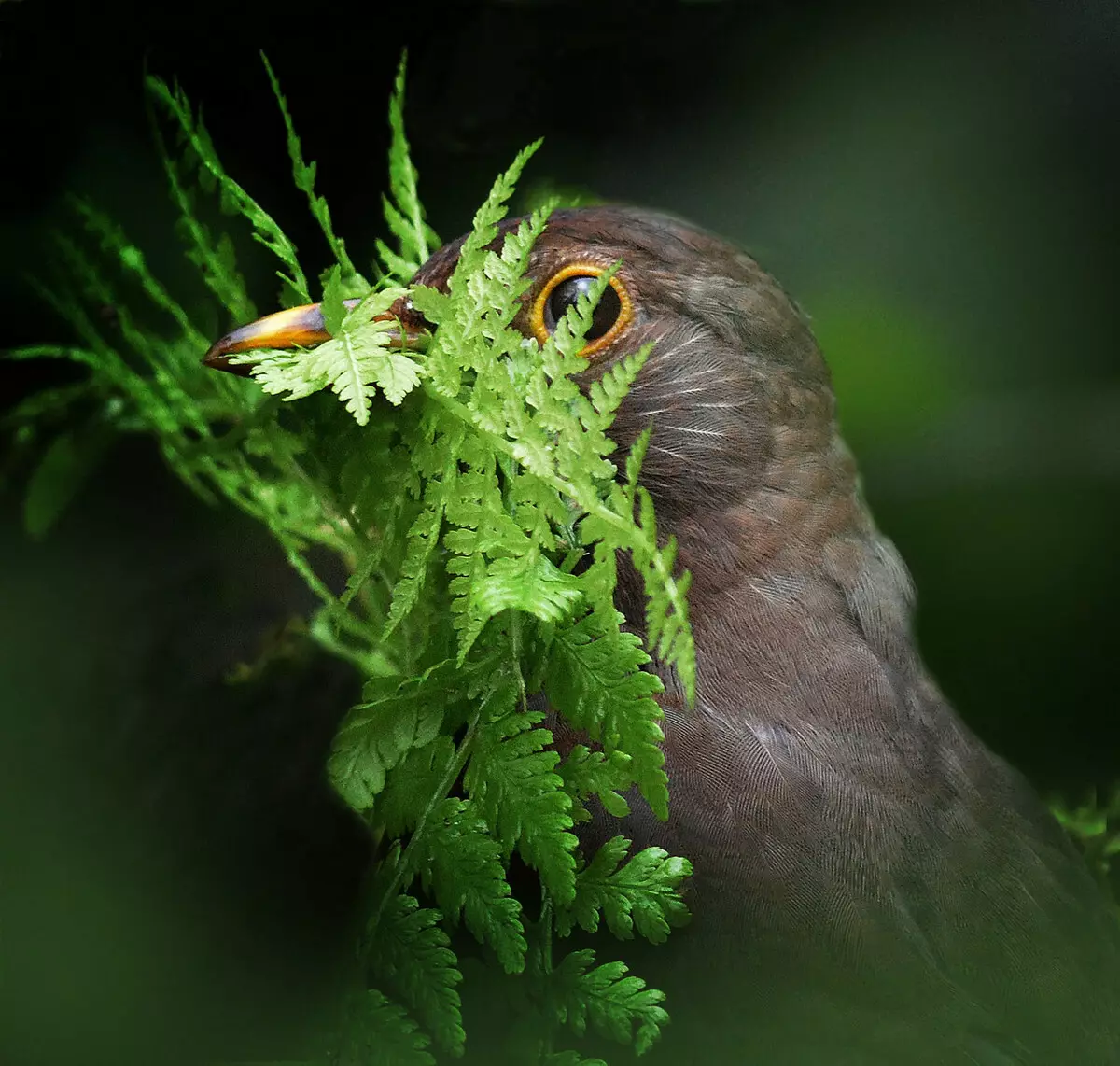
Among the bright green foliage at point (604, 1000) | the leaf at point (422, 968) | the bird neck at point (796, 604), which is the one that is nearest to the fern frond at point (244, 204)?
the bird neck at point (796, 604)

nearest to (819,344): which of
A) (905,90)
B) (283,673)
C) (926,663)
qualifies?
(905,90)

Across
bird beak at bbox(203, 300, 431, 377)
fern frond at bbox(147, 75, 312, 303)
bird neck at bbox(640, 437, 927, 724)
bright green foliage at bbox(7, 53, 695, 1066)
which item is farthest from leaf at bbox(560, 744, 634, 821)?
fern frond at bbox(147, 75, 312, 303)

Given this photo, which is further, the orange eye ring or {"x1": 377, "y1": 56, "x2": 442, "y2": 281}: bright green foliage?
{"x1": 377, "y1": 56, "x2": 442, "y2": 281}: bright green foliage

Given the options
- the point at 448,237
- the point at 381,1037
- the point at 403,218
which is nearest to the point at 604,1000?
the point at 381,1037

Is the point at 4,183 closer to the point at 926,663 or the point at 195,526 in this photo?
the point at 195,526

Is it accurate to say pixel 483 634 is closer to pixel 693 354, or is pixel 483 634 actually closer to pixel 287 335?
pixel 287 335

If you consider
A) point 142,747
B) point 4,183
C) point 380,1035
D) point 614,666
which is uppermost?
point 4,183

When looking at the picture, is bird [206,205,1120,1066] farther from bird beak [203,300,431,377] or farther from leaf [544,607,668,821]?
leaf [544,607,668,821]
